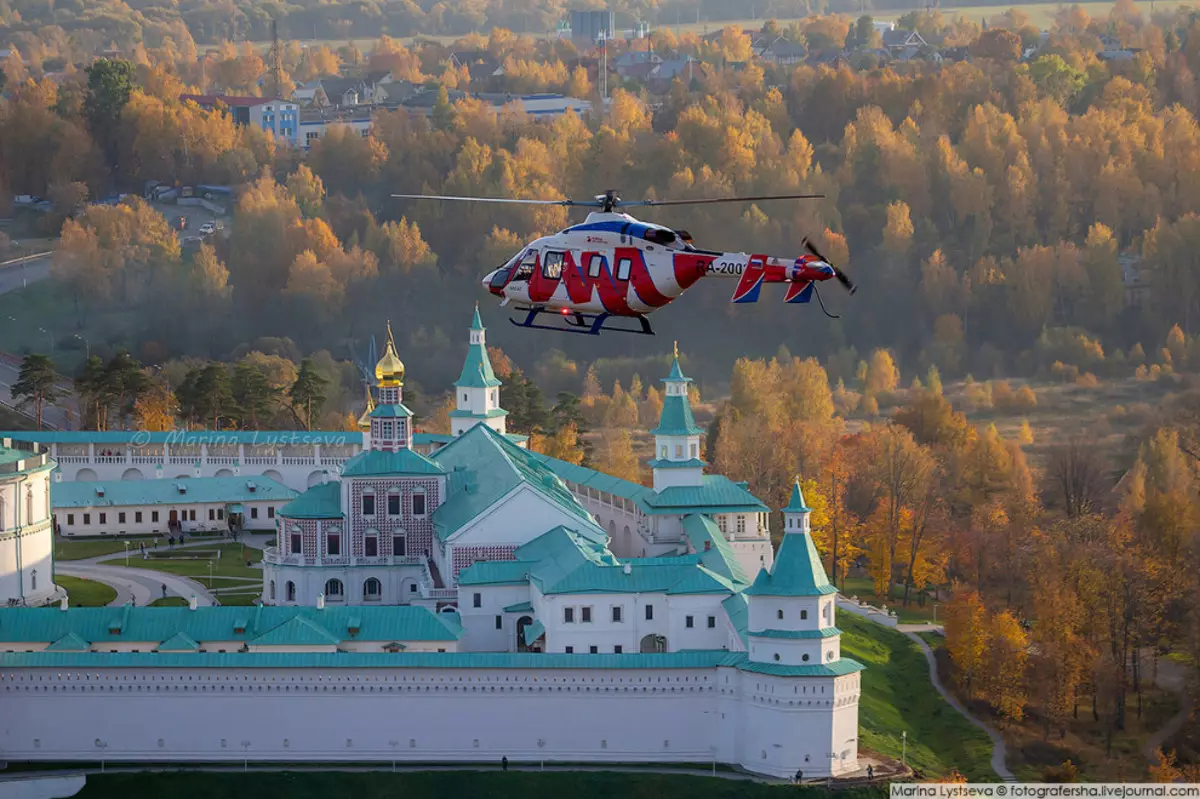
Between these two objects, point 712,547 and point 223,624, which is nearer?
point 223,624

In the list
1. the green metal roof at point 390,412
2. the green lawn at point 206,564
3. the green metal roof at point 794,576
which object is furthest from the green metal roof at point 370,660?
the green lawn at point 206,564

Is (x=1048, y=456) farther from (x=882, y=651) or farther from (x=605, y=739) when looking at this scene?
(x=605, y=739)

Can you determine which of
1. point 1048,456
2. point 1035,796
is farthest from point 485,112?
point 1035,796

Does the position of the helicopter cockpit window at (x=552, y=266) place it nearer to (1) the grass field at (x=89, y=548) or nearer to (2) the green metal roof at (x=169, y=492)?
(1) the grass field at (x=89, y=548)

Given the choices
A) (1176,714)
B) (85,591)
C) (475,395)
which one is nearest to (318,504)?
(85,591)

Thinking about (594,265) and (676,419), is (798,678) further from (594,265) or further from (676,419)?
(594,265)

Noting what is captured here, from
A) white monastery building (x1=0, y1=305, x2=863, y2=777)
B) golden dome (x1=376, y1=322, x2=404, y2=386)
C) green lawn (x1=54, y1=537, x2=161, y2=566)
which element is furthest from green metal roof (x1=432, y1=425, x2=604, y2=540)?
green lawn (x1=54, y1=537, x2=161, y2=566)
